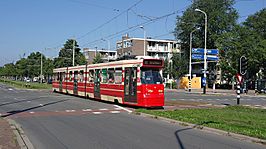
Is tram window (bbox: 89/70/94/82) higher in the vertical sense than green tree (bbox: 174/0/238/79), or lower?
lower

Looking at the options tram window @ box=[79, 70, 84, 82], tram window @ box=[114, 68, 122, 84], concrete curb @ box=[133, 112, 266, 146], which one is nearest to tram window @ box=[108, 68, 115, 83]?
tram window @ box=[114, 68, 122, 84]

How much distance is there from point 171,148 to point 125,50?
296 ft

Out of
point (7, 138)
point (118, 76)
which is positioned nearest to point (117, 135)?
point (7, 138)

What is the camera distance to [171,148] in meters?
9.15

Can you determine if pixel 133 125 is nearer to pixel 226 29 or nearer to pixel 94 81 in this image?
pixel 94 81

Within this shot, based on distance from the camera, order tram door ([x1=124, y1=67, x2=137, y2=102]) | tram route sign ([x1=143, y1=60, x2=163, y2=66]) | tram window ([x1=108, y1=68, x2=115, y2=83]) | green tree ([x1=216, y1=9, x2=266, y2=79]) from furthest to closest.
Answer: green tree ([x1=216, y1=9, x2=266, y2=79]) → tram window ([x1=108, y1=68, x2=115, y2=83]) → tram door ([x1=124, y1=67, x2=137, y2=102]) → tram route sign ([x1=143, y1=60, x2=163, y2=66])

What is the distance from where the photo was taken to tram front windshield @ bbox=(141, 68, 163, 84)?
20.6m

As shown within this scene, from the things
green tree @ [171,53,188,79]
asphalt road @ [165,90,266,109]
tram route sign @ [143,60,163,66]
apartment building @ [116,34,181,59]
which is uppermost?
apartment building @ [116,34,181,59]

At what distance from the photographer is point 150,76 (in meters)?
20.8

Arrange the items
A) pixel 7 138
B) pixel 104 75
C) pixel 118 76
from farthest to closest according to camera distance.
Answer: pixel 104 75, pixel 118 76, pixel 7 138

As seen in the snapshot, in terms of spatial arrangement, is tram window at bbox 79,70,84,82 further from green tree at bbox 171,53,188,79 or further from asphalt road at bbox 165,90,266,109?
green tree at bbox 171,53,188,79

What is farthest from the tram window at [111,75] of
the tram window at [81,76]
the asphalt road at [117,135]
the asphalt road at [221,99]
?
the asphalt road at [221,99]

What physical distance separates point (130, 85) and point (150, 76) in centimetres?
141

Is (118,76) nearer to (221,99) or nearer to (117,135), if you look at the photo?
(117,135)
